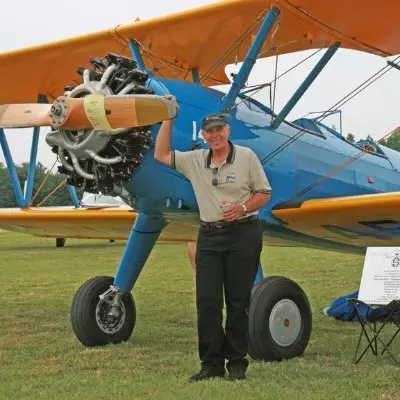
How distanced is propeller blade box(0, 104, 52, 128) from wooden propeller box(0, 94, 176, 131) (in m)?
0.36

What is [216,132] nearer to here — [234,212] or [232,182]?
[232,182]

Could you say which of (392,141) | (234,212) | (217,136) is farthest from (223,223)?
(392,141)

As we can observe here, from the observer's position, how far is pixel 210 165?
4402mm

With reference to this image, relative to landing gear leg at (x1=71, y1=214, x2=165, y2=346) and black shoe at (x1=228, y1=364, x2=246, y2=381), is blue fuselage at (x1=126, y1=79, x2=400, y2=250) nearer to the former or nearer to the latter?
landing gear leg at (x1=71, y1=214, x2=165, y2=346)

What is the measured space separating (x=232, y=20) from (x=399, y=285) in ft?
8.72

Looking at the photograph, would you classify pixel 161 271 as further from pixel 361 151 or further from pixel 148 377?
Answer: pixel 148 377

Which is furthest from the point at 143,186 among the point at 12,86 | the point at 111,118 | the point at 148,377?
the point at 12,86

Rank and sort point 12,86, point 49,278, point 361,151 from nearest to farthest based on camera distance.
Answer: point 361,151, point 12,86, point 49,278

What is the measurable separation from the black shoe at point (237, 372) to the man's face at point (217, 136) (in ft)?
4.32

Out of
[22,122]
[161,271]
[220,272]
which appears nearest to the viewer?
[220,272]

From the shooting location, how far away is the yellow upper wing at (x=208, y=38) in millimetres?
5684

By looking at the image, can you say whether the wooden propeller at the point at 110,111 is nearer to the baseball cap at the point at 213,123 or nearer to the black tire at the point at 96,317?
the baseball cap at the point at 213,123

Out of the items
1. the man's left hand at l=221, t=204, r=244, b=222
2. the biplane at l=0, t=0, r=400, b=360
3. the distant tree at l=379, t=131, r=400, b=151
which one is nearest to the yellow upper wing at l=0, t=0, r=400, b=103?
the biplane at l=0, t=0, r=400, b=360

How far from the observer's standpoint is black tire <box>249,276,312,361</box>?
5.11 metres
